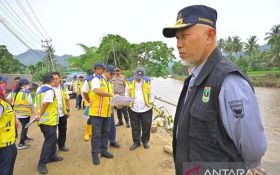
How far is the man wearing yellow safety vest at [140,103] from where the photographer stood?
6.32 metres

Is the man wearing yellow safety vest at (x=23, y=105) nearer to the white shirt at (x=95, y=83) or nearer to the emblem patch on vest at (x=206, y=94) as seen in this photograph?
the white shirt at (x=95, y=83)

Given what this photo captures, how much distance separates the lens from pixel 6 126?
361 cm

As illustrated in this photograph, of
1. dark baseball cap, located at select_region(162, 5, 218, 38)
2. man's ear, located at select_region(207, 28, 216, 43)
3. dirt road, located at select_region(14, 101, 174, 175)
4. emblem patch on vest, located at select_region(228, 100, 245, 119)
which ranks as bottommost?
dirt road, located at select_region(14, 101, 174, 175)

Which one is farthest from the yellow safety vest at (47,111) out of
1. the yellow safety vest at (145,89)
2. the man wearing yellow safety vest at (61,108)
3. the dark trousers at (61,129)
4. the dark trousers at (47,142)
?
the yellow safety vest at (145,89)

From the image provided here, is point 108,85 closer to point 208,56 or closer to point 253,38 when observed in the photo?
point 208,56

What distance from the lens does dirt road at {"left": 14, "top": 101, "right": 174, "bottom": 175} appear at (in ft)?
16.4

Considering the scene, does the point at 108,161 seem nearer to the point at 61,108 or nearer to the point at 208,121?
the point at 61,108

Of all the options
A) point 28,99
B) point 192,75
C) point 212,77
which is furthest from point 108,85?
point 212,77

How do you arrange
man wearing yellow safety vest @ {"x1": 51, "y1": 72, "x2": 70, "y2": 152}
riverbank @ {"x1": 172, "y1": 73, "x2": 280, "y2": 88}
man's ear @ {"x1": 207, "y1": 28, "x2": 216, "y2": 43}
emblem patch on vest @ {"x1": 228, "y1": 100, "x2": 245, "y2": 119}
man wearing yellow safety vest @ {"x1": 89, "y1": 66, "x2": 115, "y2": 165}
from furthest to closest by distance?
riverbank @ {"x1": 172, "y1": 73, "x2": 280, "y2": 88} < man wearing yellow safety vest @ {"x1": 51, "y1": 72, "x2": 70, "y2": 152} < man wearing yellow safety vest @ {"x1": 89, "y1": 66, "x2": 115, "y2": 165} < man's ear @ {"x1": 207, "y1": 28, "x2": 216, "y2": 43} < emblem patch on vest @ {"x1": 228, "y1": 100, "x2": 245, "y2": 119}

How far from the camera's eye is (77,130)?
29.1 feet

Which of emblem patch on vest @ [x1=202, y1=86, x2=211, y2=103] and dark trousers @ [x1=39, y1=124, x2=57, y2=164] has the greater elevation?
emblem patch on vest @ [x1=202, y1=86, x2=211, y2=103]

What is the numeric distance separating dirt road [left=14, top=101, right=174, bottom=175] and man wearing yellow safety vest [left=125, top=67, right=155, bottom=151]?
0.39 meters

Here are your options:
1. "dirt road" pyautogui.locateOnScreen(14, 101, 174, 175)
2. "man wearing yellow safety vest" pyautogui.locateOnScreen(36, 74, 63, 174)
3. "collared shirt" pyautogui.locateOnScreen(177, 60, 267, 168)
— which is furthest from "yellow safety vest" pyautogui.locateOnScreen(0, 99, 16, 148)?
"collared shirt" pyautogui.locateOnScreen(177, 60, 267, 168)

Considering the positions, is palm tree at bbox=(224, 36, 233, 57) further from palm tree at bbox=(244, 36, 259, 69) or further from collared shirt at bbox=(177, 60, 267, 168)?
collared shirt at bbox=(177, 60, 267, 168)
